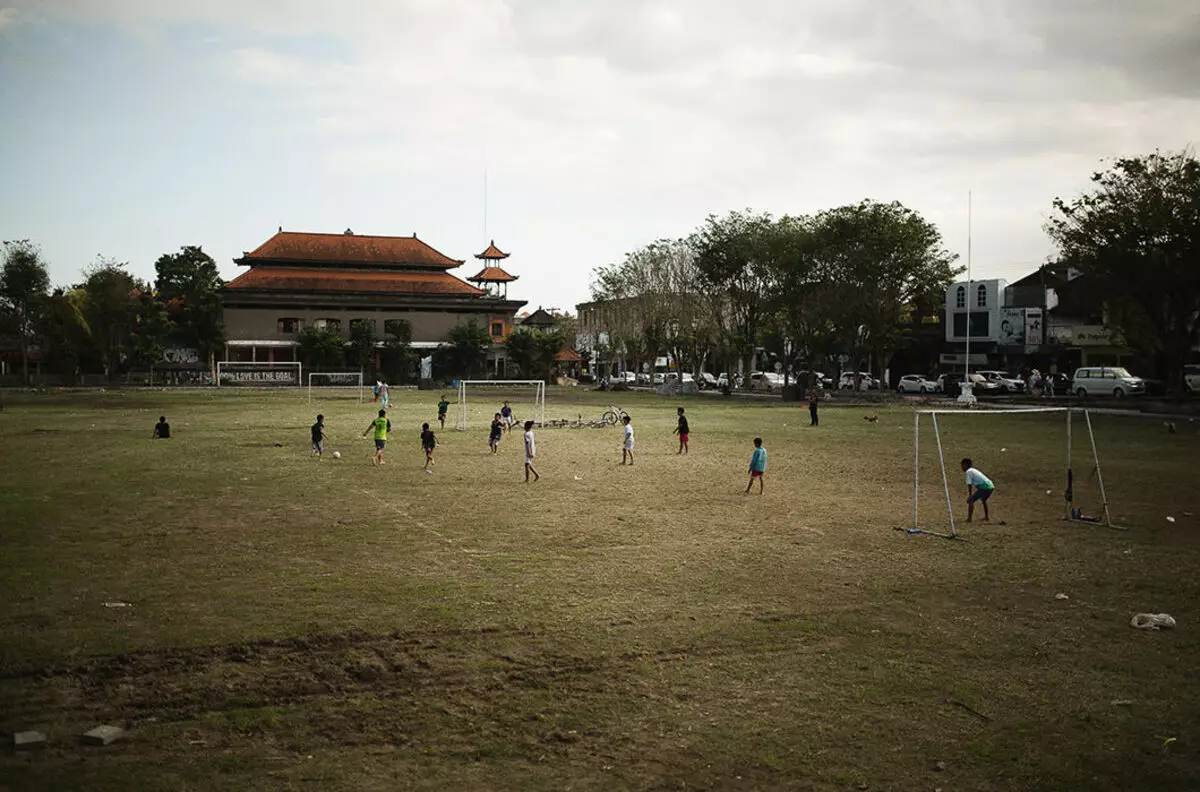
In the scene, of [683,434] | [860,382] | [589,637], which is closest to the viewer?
[589,637]

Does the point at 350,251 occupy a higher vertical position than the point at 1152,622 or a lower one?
higher

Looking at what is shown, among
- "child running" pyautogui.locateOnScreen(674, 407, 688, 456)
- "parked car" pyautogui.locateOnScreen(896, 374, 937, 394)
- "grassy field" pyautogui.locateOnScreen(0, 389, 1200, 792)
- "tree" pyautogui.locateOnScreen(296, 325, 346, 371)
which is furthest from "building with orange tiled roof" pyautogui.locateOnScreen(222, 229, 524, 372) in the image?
"grassy field" pyautogui.locateOnScreen(0, 389, 1200, 792)

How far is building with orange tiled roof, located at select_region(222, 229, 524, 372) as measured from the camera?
266ft

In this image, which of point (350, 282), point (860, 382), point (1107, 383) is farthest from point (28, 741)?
point (350, 282)

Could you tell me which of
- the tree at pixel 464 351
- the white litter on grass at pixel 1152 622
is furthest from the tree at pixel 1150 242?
the tree at pixel 464 351

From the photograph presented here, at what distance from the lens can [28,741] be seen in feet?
23.2

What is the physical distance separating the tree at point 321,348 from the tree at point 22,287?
1958 cm

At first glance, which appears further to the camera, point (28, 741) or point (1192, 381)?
point (1192, 381)

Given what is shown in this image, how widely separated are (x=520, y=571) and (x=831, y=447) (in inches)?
716

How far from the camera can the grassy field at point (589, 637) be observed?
23.0ft

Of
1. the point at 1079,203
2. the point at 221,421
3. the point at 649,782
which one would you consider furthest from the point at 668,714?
the point at 1079,203

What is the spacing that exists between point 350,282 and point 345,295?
4.37 m

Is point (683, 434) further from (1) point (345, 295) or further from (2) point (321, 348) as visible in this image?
(1) point (345, 295)

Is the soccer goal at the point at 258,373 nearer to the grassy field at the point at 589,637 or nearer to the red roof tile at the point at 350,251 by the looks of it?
the red roof tile at the point at 350,251
